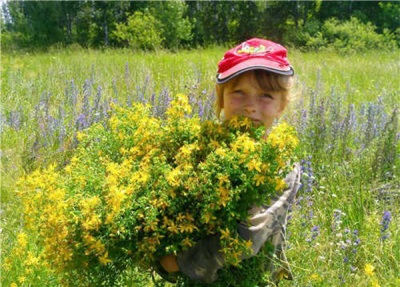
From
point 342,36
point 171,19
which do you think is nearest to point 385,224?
point 342,36

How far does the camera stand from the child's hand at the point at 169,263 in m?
1.35

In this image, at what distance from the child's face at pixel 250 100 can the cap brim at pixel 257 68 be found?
50 mm

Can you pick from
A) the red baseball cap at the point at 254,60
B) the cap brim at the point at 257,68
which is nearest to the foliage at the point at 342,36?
the red baseball cap at the point at 254,60

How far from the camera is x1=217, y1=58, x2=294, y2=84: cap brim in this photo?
150 cm

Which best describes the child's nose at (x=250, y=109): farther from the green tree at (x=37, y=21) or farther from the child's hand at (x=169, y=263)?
the green tree at (x=37, y=21)

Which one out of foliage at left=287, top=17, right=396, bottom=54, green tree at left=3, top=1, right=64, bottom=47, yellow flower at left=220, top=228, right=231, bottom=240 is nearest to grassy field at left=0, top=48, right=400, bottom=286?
yellow flower at left=220, top=228, right=231, bottom=240

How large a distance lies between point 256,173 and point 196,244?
0.31 meters

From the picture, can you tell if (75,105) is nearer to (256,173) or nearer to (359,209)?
(359,209)

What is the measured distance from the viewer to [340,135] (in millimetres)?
3416

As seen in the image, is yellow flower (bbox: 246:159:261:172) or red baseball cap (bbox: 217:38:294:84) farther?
red baseball cap (bbox: 217:38:294:84)

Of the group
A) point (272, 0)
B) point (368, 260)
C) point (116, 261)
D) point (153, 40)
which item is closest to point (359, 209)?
point (368, 260)

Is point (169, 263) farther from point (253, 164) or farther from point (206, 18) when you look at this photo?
point (206, 18)

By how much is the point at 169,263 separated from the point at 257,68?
707 millimetres

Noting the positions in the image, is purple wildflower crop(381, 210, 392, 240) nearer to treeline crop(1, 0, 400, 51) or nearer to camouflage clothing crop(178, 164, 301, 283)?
camouflage clothing crop(178, 164, 301, 283)
